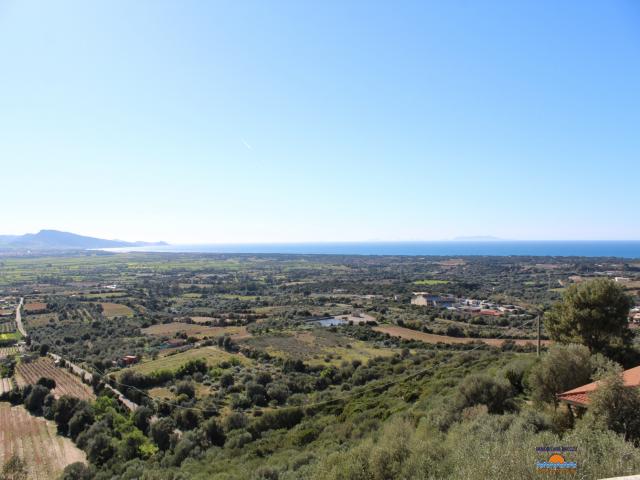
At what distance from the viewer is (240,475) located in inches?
513

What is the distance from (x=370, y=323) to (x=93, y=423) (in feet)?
111

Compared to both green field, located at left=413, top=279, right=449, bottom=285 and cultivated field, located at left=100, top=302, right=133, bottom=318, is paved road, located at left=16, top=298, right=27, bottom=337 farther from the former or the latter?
green field, located at left=413, top=279, right=449, bottom=285

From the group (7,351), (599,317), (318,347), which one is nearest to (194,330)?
(7,351)

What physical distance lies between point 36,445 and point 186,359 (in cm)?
1359

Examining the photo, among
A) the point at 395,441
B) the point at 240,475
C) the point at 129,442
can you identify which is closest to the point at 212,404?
the point at 129,442

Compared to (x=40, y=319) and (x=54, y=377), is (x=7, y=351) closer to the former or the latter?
(x=54, y=377)

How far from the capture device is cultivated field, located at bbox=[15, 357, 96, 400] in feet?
96.7

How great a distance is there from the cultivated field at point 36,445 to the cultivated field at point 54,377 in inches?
116

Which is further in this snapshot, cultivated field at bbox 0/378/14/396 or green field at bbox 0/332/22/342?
green field at bbox 0/332/22/342

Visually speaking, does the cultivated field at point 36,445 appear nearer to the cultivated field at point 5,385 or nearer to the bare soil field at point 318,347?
the cultivated field at point 5,385

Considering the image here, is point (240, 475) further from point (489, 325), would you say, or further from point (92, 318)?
point (92, 318)

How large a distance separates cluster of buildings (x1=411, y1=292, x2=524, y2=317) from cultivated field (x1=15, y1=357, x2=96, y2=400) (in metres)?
47.4

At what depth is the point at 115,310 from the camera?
67500 millimetres

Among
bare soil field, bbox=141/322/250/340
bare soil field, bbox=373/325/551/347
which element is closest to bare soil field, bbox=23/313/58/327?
bare soil field, bbox=141/322/250/340
